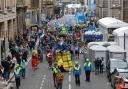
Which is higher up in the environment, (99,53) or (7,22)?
(7,22)

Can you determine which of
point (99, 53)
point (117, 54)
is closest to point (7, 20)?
point (99, 53)

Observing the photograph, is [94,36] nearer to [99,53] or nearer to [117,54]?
[99,53]

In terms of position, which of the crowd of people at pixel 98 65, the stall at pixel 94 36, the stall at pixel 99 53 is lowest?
the stall at pixel 94 36

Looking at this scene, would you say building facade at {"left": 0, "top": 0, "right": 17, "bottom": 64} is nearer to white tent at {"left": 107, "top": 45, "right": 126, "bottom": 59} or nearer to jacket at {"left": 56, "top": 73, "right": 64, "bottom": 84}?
white tent at {"left": 107, "top": 45, "right": 126, "bottom": 59}

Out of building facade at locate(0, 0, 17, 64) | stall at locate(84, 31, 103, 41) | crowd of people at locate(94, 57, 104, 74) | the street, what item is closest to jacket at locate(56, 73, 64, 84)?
the street

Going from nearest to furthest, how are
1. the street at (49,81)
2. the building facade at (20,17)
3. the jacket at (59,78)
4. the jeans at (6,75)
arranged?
the jacket at (59,78) → the street at (49,81) → the jeans at (6,75) → the building facade at (20,17)

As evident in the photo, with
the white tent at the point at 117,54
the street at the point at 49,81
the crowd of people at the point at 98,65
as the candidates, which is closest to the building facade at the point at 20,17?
the street at the point at 49,81

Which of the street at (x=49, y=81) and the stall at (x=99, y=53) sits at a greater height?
the stall at (x=99, y=53)

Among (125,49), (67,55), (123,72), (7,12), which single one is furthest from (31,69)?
(7,12)

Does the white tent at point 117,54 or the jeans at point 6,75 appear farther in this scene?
the white tent at point 117,54

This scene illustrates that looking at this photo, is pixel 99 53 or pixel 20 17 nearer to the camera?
pixel 99 53

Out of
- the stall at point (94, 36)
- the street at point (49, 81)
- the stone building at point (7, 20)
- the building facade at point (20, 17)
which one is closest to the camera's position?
the street at point (49, 81)

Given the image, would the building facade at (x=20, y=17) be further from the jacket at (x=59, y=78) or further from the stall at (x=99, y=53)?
the jacket at (x=59, y=78)

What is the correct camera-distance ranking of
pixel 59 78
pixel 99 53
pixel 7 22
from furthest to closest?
pixel 7 22 < pixel 99 53 < pixel 59 78
